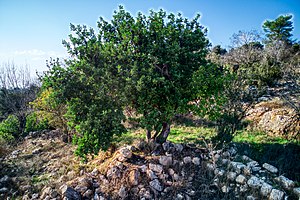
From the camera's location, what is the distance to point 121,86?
5.37 meters

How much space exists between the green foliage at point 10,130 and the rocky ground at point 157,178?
4.28m

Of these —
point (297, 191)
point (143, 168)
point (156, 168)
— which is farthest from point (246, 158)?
point (143, 168)

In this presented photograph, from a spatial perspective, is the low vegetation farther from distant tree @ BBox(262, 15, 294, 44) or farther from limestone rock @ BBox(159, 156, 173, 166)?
distant tree @ BBox(262, 15, 294, 44)

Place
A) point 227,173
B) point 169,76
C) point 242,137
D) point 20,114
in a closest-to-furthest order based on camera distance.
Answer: point 227,173
point 169,76
point 242,137
point 20,114

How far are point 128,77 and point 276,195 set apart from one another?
4.53 metres

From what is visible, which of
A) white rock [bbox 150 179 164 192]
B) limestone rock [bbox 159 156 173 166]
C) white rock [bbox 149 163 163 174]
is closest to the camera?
white rock [bbox 150 179 164 192]

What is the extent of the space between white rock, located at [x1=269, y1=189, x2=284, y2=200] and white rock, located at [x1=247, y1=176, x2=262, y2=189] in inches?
13.1

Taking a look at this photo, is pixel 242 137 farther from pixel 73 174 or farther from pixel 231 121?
pixel 73 174

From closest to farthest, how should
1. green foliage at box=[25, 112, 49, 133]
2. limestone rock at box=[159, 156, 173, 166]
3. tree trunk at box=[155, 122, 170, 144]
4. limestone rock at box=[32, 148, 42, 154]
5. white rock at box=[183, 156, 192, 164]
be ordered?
limestone rock at box=[159, 156, 173, 166] → white rock at box=[183, 156, 192, 164] → tree trunk at box=[155, 122, 170, 144] → limestone rock at box=[32, 148, 42, 154] → green foliage at box=[25, 112, 49, 133]

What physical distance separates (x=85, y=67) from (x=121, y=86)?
3.67 ft

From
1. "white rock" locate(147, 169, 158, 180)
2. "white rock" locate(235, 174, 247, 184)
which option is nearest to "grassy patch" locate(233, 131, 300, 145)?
"white rock" locate(235, 174, 247, 184)

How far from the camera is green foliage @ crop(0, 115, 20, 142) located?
33.7 ft

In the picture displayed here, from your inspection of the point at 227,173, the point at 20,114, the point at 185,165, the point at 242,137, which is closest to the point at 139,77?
the point at 185,165

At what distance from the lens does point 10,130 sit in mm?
10609
